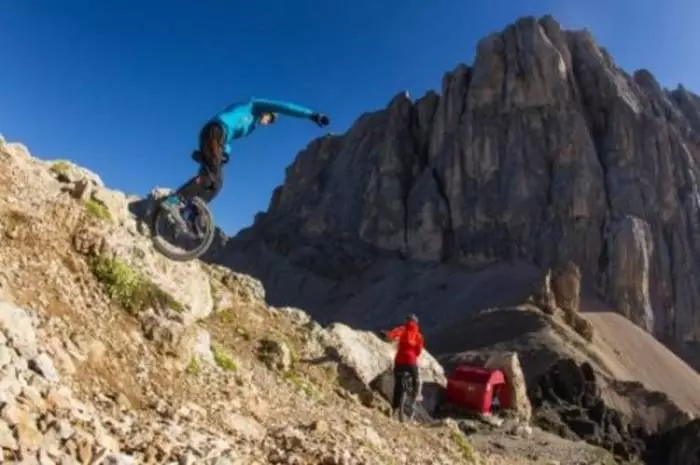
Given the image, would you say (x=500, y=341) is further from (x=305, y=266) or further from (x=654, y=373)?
(x=305, y=266)

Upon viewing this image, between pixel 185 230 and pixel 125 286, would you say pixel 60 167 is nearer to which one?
pixel 185 230

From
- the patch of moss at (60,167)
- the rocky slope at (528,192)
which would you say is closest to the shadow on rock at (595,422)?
the patch of moss at (60,167)

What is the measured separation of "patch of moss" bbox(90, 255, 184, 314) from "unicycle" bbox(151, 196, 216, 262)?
5.75 ft

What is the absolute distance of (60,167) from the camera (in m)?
14.2

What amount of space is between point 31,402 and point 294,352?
10.3 metres

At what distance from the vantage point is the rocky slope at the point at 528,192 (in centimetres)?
12394

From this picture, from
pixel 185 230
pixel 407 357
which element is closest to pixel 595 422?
pixel 407 357

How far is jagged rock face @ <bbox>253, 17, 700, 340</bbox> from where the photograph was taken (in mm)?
123438

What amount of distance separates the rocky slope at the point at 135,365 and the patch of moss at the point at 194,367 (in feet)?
0.19

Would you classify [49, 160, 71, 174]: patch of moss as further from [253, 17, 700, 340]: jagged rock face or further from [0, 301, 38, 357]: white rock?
[253, 17, 700, 340]: jagged rock face

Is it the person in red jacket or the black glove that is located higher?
the black glove

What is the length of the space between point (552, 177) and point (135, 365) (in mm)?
128967

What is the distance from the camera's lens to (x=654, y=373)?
318 ft

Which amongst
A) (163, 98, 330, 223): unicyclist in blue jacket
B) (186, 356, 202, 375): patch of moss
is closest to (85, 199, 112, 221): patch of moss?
(163, 98, 330, 223): unicyclist in blue jacket
